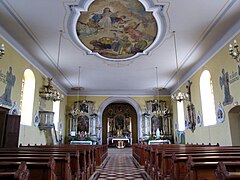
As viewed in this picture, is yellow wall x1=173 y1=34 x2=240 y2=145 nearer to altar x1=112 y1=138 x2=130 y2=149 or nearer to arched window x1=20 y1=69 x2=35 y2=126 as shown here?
arched window x1=20 y1=69 x2=35 y2=126

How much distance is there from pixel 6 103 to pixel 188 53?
8.19 meters

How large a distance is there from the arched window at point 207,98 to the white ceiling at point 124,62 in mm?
798

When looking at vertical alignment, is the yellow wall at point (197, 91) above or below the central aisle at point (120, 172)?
above

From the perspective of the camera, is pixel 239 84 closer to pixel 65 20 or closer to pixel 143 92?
pixel 65 20

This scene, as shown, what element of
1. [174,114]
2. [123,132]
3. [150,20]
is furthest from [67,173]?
[123,132]

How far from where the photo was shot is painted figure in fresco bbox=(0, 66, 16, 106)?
7.37 metres

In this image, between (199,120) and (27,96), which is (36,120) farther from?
(199,120)

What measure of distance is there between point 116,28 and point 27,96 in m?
5.60

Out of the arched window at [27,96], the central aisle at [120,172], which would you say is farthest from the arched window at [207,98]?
the arched window at [27,96]

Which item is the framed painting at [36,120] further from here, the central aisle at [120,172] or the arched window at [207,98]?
the arched window at [207,98]

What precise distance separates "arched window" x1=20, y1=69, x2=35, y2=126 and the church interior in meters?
0.05

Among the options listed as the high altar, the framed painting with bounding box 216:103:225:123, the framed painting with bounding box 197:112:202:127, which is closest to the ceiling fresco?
the framed painting with bounding box 216:103:225:123

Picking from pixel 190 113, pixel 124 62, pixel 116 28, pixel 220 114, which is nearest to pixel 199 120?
pixel 190 113

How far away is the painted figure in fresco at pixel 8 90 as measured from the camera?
24.2ft
